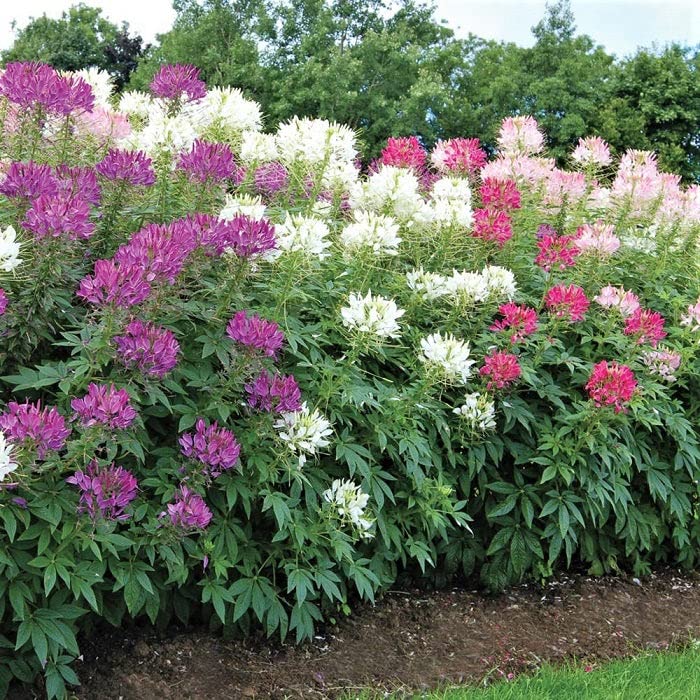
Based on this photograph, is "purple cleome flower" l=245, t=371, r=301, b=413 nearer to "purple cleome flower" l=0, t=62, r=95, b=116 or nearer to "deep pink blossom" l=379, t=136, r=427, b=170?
"purple cleome flower" l=0, t=62, r=95, b=116

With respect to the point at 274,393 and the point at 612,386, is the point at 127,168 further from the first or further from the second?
the point at 612,386

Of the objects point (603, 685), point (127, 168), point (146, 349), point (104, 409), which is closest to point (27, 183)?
point (127, 168)

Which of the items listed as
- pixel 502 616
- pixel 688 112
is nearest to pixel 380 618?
pixel 502 616

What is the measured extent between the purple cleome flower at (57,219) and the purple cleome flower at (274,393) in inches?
32.8

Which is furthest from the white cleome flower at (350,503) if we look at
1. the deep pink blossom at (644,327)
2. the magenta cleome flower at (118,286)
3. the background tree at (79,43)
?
Answer: the background tree at (79,43)

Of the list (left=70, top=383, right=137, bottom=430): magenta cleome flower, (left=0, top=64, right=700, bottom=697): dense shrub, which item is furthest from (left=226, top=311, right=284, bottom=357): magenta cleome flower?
(left=70, top=383, right=137, bottom=430): magenta cleome flower

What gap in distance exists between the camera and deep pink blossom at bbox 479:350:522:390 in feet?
13.6

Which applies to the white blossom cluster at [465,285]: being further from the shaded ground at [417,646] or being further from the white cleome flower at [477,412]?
the shaded ground at [417,646]

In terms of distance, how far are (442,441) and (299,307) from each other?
104 centimetres

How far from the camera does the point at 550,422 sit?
458 cm

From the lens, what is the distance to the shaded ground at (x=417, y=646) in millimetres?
3623

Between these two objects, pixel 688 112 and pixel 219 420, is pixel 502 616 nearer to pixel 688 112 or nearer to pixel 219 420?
pixel 219 420

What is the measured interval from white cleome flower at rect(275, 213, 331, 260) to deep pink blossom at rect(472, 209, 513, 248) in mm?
1213

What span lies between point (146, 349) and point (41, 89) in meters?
1.45
